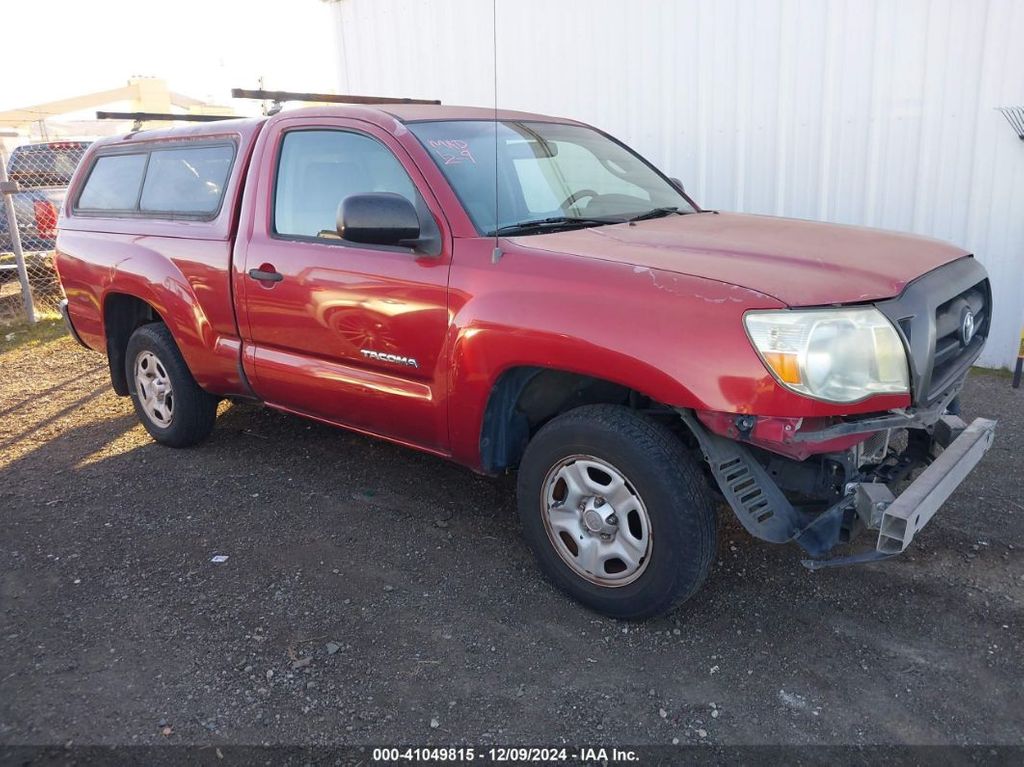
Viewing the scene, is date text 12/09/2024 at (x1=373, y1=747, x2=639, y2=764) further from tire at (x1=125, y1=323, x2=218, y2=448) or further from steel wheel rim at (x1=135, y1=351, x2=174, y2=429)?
steel wheel rim at (x1=135, y1=351, x2=174, y2=429)

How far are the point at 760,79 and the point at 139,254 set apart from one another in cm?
483

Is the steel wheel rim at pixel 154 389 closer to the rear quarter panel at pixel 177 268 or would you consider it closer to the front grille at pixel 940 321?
the rear quarter panel at pixel 177 268

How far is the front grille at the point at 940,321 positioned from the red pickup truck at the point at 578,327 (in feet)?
0.04

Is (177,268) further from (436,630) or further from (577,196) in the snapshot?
(436,630)

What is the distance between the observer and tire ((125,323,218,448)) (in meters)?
4.89

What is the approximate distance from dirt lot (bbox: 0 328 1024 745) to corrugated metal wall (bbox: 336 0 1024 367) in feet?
7.74

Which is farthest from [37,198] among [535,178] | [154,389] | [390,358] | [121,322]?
[535,178]

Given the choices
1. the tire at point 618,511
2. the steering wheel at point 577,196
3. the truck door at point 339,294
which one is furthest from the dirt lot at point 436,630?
the steering wheel at point 577,196

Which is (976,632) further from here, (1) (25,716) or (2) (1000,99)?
(2) (1000,99)

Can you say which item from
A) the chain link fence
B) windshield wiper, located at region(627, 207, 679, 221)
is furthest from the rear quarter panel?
the chain link fence

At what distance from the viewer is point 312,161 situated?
4004 mm

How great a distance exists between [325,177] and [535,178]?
994 millimetres

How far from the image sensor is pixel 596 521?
3.09 metres

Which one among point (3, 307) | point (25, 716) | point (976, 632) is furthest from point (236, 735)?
point (3, 307)
